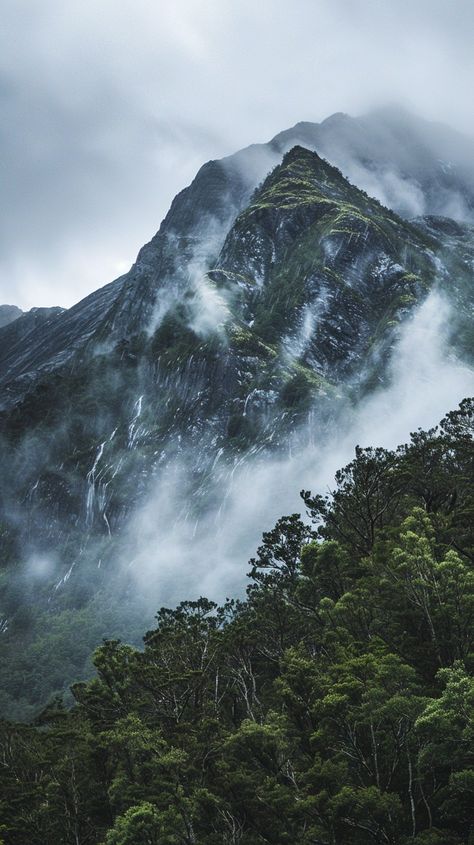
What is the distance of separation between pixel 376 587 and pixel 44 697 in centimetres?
16247

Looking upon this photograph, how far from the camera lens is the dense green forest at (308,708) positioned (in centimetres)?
2670

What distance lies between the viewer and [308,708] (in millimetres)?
30375

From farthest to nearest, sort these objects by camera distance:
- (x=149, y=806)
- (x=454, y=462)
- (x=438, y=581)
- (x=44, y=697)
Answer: (x=44, y=697)
(x=454, y=462)
(x=438, y=581)
(x=149, y=806)

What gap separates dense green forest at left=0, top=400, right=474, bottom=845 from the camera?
26703mm

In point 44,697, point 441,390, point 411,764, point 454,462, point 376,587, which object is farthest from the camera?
point 441,390

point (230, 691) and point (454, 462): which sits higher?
point (454, 462)

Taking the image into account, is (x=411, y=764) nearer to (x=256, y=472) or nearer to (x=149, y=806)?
(x=149, y=806)

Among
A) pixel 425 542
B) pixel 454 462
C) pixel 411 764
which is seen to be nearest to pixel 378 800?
pixel 411 764

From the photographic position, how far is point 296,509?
621ft

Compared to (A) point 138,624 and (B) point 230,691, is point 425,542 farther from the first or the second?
(A) point 138,624

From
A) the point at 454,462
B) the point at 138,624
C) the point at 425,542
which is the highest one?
the point at 138,624

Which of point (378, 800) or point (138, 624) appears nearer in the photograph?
point (378, 800)

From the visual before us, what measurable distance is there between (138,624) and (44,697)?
31506 mm

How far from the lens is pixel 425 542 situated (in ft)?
125
